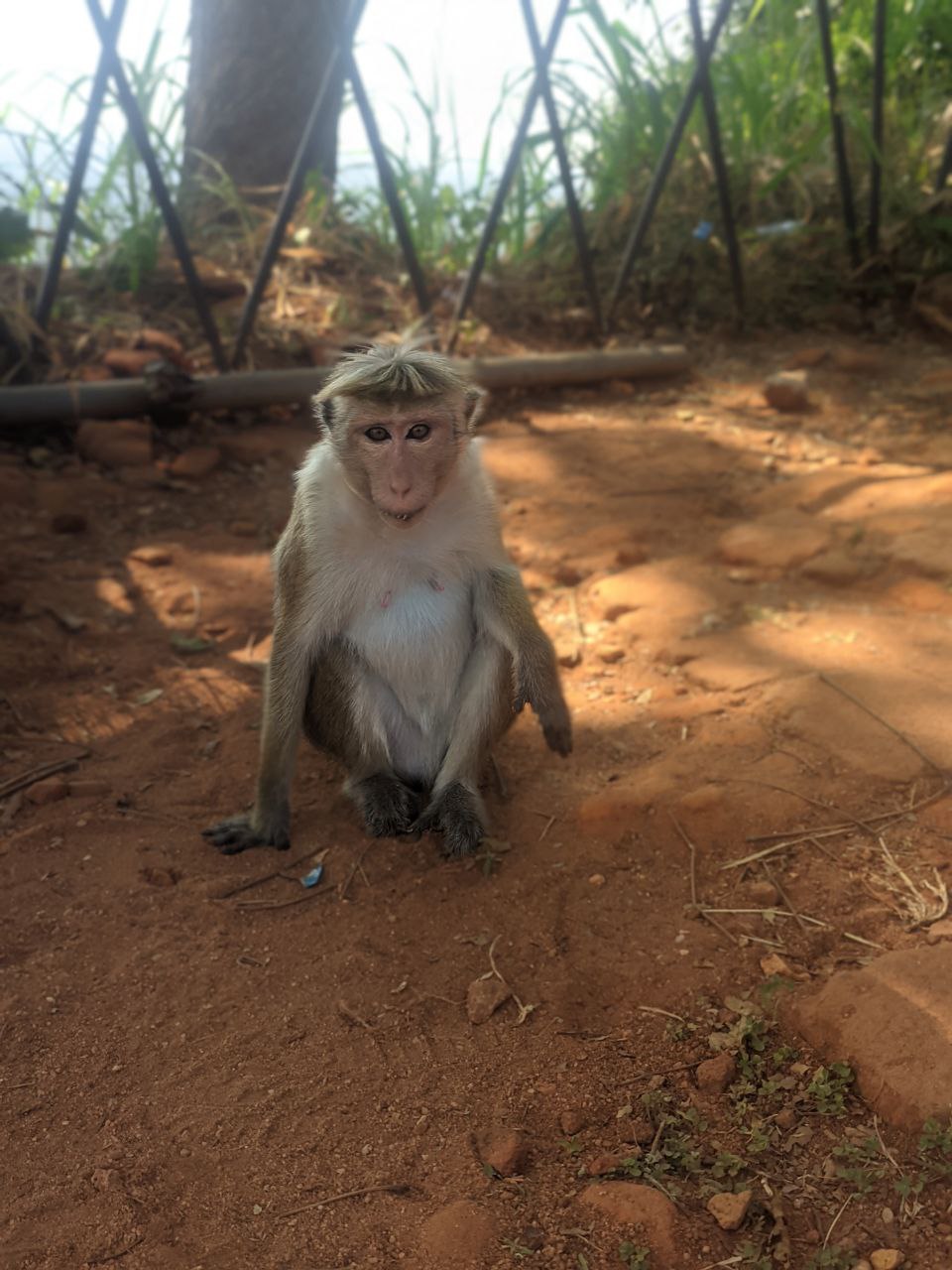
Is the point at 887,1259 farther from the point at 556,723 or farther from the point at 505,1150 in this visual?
the point at 556,723

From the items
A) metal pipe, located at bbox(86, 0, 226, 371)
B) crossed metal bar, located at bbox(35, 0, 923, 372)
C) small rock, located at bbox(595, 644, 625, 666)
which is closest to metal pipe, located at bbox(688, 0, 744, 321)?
crossed metal bar, located at bbox(35, 0, 923, 372)

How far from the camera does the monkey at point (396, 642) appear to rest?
3.10m

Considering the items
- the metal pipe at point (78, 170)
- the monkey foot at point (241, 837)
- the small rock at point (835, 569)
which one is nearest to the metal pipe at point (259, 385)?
the metal pipe at point (78, 170)

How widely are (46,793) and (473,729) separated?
1294 mm

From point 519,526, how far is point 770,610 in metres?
1.32

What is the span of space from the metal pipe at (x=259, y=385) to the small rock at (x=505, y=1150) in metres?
3.92

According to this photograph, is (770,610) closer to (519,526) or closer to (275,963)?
(519,526)

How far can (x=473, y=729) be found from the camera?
3252 millimetres

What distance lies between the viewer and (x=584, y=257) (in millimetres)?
6324

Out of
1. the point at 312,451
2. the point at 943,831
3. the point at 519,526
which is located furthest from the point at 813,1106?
the point at 519,526

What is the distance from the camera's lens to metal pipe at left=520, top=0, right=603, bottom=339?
18.5 ft

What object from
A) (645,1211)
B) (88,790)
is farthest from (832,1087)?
(88,790)

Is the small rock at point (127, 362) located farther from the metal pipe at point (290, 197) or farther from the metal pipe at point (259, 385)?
the metal pipe at point (290, 197)

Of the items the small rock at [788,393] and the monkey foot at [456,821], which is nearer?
the monkey foot at [456,821]
